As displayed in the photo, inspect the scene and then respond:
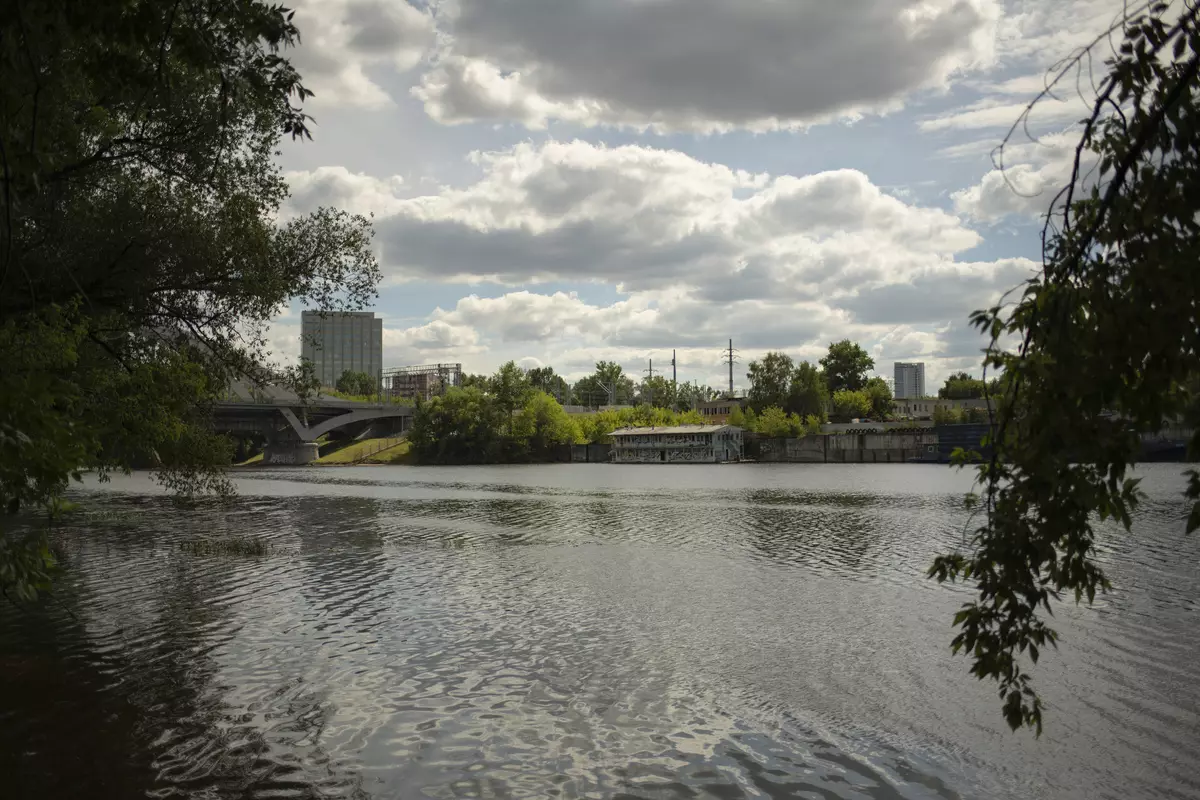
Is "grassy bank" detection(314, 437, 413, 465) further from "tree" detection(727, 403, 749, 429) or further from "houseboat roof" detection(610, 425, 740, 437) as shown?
"tree" detection(727, 403, 749, 429)

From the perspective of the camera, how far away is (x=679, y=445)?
146625 millimetres

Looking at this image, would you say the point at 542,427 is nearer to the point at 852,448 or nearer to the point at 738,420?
the point at 738,420

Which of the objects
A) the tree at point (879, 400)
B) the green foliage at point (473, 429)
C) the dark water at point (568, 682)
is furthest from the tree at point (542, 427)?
the dark water at point (568, 682)

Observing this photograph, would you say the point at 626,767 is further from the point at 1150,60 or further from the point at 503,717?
the point at 1150,60

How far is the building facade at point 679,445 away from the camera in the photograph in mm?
145000

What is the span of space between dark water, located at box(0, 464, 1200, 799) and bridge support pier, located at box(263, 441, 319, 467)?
360 feet

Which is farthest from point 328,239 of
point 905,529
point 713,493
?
point 713,493

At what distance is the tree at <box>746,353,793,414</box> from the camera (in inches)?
6678

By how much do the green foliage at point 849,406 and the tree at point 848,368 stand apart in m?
16.0

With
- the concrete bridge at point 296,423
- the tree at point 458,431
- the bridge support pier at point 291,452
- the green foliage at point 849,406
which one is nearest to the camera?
the concrete bridge at point 296,423

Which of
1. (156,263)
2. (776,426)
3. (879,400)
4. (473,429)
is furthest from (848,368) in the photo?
(156,263)

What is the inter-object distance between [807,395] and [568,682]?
157m

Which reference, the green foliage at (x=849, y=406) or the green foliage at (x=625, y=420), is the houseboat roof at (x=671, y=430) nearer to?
the green foliage at (x=625, y=420)

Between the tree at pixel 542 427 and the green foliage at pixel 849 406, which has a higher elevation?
the green foliage at pixel 849 406
